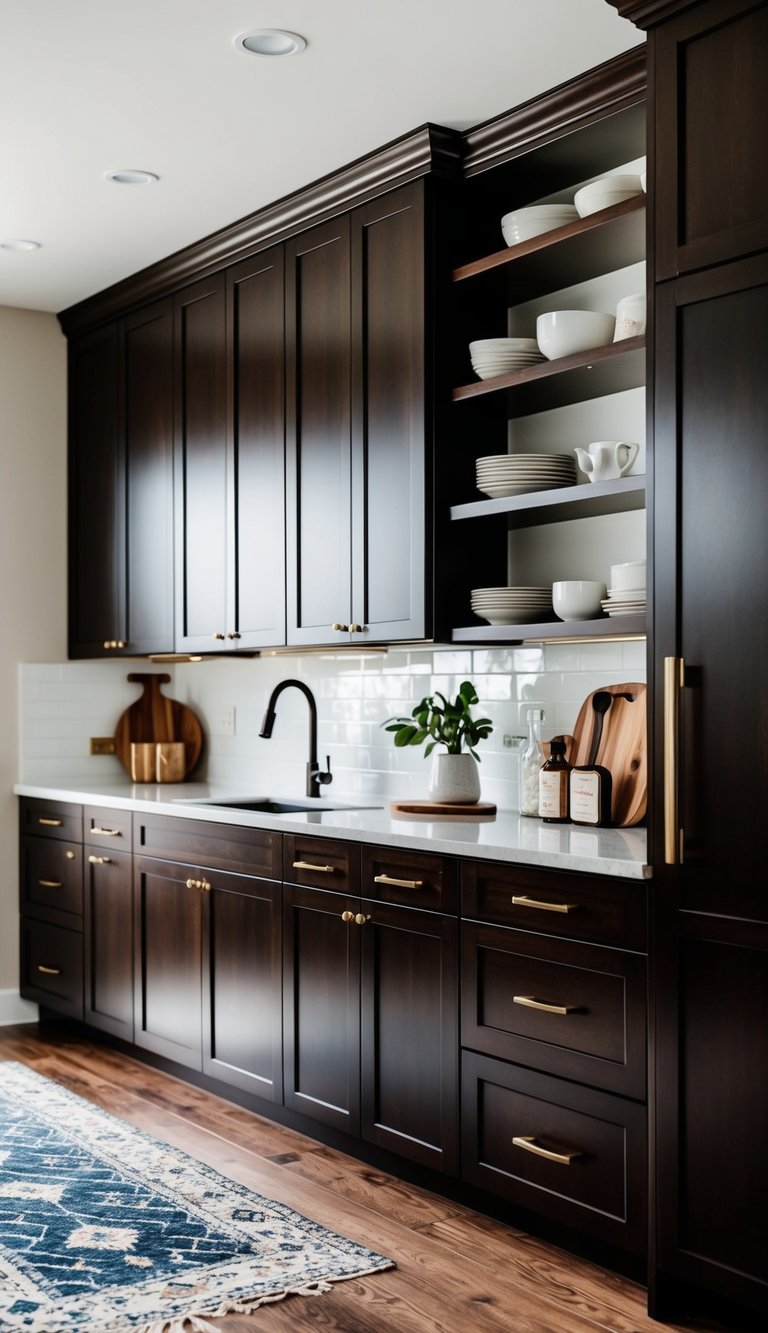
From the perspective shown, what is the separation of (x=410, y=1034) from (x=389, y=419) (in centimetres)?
161

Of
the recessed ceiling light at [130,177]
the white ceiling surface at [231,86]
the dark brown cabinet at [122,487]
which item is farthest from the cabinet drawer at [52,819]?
the recessed ceiling light at [130,177]

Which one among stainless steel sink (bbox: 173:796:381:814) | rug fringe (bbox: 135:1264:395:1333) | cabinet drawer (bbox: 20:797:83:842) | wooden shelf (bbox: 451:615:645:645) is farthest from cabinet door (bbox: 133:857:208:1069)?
rug fringe (bbox: 135:1264:395:1333)

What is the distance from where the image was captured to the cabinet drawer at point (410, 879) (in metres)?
3.12

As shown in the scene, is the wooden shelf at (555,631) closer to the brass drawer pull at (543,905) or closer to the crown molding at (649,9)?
the brass drawer pull at (543,905)

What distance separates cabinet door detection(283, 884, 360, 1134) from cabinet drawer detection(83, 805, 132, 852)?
1022mm

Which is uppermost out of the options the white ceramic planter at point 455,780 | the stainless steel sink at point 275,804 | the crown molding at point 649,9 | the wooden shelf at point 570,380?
the crown molding at point 649,9

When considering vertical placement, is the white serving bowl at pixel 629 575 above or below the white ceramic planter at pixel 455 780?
above

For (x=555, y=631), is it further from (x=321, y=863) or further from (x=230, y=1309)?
(x=230, y=1309)

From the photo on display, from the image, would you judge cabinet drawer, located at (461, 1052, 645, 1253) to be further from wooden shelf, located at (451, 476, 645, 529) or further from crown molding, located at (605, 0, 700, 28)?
crown molding, located at (605, 0, 700, 28)

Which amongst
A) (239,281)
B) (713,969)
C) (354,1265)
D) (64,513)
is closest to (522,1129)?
(354,1265)

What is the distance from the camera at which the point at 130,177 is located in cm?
388

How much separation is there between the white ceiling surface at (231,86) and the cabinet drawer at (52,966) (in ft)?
8.18

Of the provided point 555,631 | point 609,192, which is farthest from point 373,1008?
point 609,192

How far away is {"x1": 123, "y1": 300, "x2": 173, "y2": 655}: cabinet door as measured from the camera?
4.80 meters
